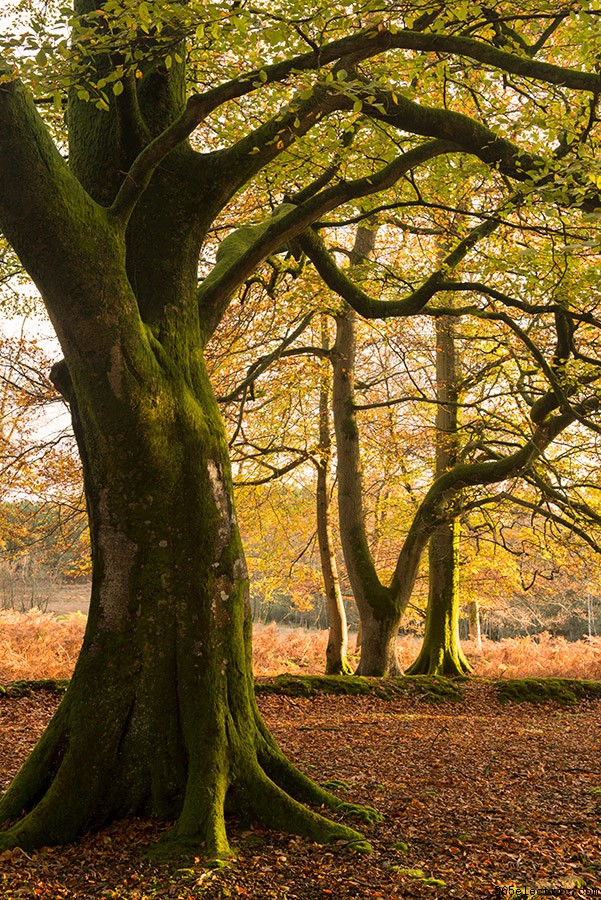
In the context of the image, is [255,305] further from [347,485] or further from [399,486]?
[399,486]

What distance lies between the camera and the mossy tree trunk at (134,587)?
4285 millimetres

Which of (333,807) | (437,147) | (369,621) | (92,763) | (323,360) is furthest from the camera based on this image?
(323,360)

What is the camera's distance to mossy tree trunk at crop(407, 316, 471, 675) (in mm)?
Answer: 14211

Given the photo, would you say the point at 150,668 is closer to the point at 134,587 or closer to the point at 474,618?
the point at 134,587

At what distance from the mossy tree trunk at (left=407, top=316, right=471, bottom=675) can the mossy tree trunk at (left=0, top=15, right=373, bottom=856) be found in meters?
9.48

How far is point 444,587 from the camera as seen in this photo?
14.7 metres

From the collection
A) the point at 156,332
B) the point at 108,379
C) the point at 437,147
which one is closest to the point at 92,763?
the point at 108,379

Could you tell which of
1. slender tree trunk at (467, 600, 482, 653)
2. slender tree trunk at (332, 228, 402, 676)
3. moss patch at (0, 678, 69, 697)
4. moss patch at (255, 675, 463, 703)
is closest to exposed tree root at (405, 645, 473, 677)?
slender tree trunk at (332, 228, 402, 676)

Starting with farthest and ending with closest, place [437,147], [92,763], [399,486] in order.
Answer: [399,486], [437,147], [92,763]

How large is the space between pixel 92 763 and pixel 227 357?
327 inches

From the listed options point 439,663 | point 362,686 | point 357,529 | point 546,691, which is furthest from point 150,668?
point 439,663

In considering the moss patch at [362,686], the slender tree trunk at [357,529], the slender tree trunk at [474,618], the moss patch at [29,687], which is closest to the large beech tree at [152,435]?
the moss patch at [29,687]

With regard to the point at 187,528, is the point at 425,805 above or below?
below

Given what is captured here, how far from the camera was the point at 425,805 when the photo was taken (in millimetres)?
5336
